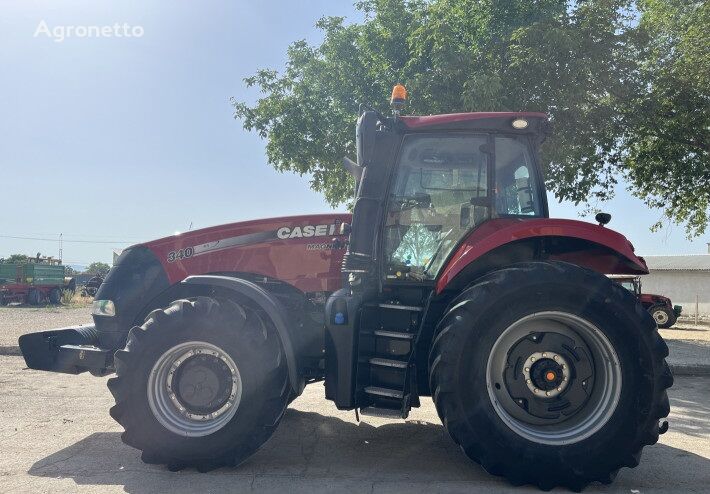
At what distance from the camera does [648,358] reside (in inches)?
130

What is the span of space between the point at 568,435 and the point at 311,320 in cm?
208

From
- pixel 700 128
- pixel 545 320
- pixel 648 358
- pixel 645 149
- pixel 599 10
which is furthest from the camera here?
pixel 645 149

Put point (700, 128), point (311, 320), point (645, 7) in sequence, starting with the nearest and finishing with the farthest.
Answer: point (311, 320) < point (700, 128) < point (645, 7)

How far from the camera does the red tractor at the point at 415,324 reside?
A: 3334 mm

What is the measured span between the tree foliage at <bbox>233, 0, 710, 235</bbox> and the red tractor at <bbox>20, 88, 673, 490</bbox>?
6.25 metres

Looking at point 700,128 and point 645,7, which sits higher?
point 645,7

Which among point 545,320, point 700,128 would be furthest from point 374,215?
point 700,128

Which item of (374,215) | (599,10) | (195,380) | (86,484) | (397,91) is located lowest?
(86,484)

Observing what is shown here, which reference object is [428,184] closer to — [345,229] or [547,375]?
[345,229]

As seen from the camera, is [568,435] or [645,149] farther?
[645,149]

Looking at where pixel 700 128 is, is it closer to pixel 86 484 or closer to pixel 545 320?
pixel 545 320

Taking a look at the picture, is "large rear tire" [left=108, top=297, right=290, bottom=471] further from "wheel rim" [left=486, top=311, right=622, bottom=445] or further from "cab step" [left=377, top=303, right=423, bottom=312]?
"wheel rim" [left=486, top=311, right=622, bottom=445]

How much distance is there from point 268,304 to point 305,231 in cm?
92

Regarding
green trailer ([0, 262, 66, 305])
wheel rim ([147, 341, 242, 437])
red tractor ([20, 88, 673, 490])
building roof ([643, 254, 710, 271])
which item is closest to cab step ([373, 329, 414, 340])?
red tractor ([20, 88, 673, 490])
